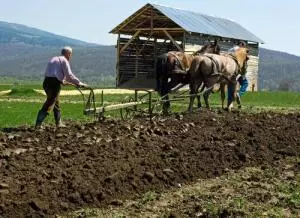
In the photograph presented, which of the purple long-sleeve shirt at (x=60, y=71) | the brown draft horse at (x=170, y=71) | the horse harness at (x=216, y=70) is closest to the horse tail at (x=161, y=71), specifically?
the brown draft horse at (x=170, y=71)

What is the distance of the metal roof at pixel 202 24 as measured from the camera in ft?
116

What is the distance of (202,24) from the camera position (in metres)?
37.9

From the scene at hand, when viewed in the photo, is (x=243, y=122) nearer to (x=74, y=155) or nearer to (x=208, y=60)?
(x=208, y=60)

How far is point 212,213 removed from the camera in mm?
6906

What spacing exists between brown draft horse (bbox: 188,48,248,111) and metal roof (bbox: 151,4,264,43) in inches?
667

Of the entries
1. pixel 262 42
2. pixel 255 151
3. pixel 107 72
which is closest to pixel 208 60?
pixel 255 151

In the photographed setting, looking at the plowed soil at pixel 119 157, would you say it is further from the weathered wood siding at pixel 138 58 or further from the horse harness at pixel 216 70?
the weathered wood siding at pixel 138 58

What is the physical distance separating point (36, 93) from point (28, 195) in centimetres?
2813

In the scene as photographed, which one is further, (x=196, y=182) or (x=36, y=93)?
(x=36, y=93)

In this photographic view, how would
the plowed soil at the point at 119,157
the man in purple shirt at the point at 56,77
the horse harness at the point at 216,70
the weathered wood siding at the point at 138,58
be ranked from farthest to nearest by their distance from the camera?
the weathered wood siding at the point at 138,58
the horse harness at the point at 216,70
the man in purple shirt at the point at 56,77
the plowed soil at the point at 119,157

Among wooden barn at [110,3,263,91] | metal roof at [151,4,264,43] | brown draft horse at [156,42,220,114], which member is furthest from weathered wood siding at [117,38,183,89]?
brown draft horse at [156,42,220,114]

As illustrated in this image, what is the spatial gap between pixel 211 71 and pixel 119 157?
25.6ft

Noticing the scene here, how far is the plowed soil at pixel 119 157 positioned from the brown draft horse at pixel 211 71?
2.59m

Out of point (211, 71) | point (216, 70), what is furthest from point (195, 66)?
point (216, 70)
